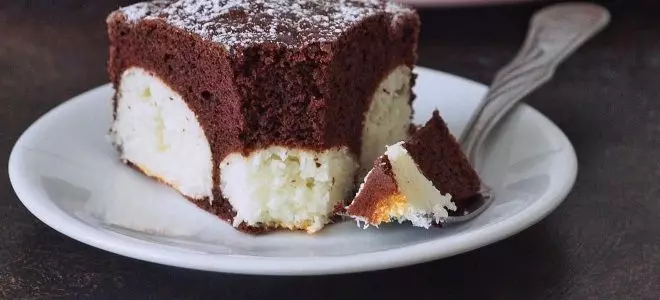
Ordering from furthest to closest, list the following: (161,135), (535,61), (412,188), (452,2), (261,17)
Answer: (452,2)
(535,61)
(161,135)
(261,17)
(412,188)

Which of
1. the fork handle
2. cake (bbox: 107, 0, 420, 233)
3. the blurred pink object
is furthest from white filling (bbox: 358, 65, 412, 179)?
the blurred pink object

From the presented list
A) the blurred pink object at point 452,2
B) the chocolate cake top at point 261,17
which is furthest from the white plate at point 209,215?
the blurred pink object at point 452,2

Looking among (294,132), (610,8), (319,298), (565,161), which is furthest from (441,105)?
(610,8)

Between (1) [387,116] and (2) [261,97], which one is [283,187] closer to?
(2) [261,97]

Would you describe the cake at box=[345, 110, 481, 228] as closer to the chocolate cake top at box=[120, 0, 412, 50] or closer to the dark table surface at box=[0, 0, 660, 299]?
the dark table surface at box=[0, 0, 660, 299]

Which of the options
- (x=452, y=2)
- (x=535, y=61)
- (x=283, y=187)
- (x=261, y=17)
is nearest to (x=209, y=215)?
(x=283, y=187)

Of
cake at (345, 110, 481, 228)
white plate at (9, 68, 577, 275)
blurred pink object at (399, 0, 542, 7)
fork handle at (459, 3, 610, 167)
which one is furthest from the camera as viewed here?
blurred pink object at (399, 0, 542, 7)

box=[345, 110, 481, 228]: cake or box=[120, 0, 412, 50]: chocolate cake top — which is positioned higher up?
box=[120, 0, 412, 50]: chocolate cake top
